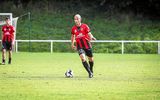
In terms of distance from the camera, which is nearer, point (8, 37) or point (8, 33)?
point (8, 33)

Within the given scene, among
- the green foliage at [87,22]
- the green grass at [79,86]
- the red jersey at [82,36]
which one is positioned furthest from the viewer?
the green foliage at [87,22]

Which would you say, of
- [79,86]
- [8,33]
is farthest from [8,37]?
[79,86]

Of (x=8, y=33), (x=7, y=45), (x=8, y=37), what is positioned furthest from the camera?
(x=7, y=45)

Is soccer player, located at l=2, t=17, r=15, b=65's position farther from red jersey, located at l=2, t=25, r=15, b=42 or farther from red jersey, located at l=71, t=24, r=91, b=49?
red jersey, located at l=71, t=24, r=91, b=49

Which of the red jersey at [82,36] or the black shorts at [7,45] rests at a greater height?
the red jersey at [82,36]

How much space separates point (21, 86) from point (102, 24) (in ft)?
114

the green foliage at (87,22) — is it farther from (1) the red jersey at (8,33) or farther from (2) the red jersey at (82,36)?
(2) the red jersey at (82,36)

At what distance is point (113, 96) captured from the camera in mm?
15492

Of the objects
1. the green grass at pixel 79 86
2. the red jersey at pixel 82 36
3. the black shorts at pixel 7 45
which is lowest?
the green grass at pixel 79 86

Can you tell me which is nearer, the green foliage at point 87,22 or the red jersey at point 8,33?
the red jersey at point 8,33

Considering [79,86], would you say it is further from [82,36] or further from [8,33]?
[8,33]

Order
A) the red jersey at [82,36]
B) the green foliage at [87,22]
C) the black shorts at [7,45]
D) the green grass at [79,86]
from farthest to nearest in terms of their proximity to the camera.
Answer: the green foliage at [87,22] → the black shorts at [7,45] → the red jersey at [82,36] → the green grass at [79,86]

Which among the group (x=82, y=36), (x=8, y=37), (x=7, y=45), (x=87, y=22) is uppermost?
(x=87, y=22)

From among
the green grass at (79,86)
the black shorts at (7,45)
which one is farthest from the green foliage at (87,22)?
the green grass at (79,86)
